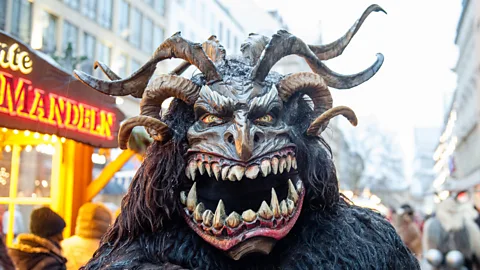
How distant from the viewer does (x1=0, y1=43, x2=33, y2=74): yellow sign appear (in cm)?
362

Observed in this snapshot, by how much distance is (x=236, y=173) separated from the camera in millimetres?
1771

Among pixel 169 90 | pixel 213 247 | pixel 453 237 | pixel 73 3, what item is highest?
pixel 73 3

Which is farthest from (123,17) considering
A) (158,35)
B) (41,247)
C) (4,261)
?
(4,261)

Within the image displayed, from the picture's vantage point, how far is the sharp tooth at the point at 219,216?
1.80 meters

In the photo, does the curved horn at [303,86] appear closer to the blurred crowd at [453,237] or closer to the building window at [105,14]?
the blurred crowd at [453,237]

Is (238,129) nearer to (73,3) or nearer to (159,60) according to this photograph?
(159,60)

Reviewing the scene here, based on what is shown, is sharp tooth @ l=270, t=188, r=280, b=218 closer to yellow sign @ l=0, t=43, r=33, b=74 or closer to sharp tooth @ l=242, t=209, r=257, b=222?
sharp tooth @ l=242, t=209, r=257, b=222

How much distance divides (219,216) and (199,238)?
0.18 meters

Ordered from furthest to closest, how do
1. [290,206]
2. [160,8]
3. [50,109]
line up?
[160,8]
[50,109]
[290,206]

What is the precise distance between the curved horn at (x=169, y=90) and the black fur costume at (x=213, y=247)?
0.07m

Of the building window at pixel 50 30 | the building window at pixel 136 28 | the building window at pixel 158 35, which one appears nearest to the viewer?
the building window at pixel 50 30

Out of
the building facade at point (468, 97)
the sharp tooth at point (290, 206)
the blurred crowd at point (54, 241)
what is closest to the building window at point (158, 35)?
the building facade at point (468, 97)

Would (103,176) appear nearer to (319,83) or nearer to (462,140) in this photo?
(319,83)

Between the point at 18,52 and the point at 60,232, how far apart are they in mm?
1566
